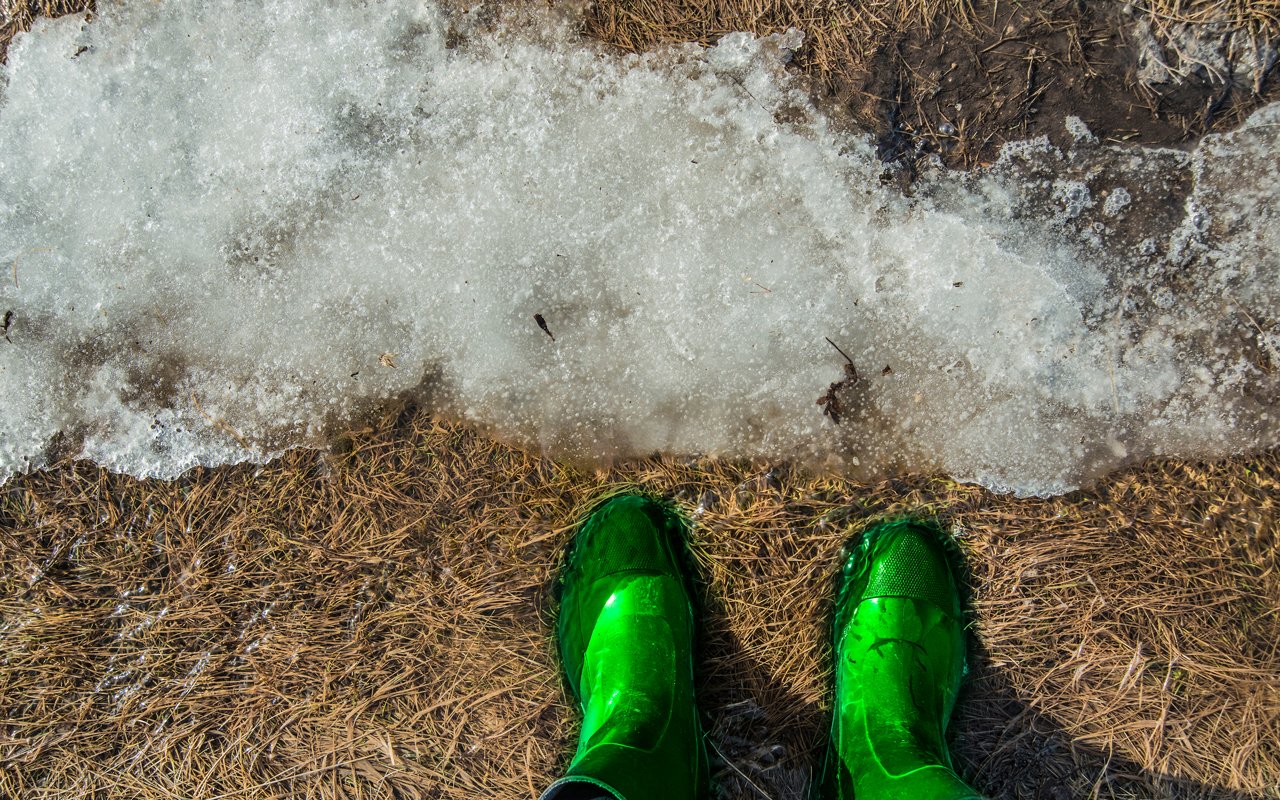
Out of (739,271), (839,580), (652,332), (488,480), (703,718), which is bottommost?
(703,718)

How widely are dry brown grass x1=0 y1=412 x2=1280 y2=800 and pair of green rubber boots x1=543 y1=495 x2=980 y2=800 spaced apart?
0.23 feet

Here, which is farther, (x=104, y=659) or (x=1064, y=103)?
(x=104, y=659)

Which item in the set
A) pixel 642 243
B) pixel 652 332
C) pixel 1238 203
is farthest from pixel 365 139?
pixel 1238 203

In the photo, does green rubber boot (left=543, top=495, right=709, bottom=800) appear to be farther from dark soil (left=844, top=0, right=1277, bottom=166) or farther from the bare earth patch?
dark soil (left=844, top=0, right=1277, bottom=166)

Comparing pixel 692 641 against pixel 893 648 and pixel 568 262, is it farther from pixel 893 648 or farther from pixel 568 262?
pixel 568 262

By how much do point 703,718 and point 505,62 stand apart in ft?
6.08

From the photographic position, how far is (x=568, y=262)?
1823 mm

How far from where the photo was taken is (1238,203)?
174 centimetres

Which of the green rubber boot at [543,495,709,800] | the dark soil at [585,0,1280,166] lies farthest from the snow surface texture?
the green rubber boot at [543,495,709,800]

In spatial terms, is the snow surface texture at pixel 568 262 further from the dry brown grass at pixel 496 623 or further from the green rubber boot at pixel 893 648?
the green rubber boot at pixel 893 648

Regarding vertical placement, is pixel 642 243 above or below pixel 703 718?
above

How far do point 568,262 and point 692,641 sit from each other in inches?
42.1

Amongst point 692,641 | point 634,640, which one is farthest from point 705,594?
point 634,640

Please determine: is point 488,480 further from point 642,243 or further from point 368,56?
point 368,56
